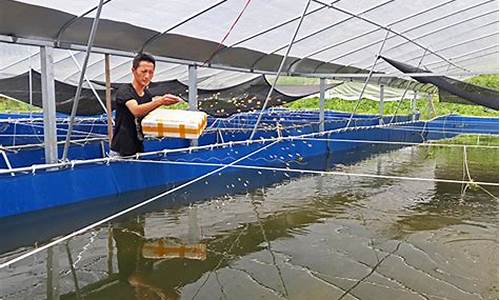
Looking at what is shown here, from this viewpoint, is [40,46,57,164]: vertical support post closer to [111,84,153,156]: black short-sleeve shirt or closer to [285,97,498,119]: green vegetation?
[111,84,153,156]: black short-sleeve shirt

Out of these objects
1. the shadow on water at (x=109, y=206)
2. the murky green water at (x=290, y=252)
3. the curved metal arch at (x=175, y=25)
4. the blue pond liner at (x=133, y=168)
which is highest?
the curved metal arch at (x=175, y=25)

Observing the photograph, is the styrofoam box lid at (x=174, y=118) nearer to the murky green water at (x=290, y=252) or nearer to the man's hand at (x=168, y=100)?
the man's hand at (x=168, y=100)

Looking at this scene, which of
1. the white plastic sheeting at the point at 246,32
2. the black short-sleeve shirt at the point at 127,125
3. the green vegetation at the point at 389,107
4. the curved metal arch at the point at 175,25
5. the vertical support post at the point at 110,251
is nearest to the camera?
the vertical support post at the point at 110,251

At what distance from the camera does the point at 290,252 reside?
2.85m

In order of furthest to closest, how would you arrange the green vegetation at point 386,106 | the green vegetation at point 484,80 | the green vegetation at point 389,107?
the green vegetation at point 386,106 → the green vegetation at point 389,107 → the green vegetation at point 484,80

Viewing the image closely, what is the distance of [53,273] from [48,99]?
1964 mm

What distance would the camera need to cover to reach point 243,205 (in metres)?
4.12

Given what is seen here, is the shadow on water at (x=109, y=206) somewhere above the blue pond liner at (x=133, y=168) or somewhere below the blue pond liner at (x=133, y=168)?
below

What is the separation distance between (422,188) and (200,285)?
10.9ft

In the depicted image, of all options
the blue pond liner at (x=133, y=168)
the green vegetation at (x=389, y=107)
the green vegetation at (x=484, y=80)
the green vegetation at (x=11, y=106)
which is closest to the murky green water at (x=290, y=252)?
the blue pond liner at (x=133, y=168)

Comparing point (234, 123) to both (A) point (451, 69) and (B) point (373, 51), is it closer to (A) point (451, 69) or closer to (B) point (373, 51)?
(B) point (373, 51)

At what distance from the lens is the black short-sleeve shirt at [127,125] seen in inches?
120

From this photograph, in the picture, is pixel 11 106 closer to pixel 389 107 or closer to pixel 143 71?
pixel 143 71

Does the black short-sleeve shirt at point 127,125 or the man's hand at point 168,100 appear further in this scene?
the black short-sleeve shirt at point 127,125
